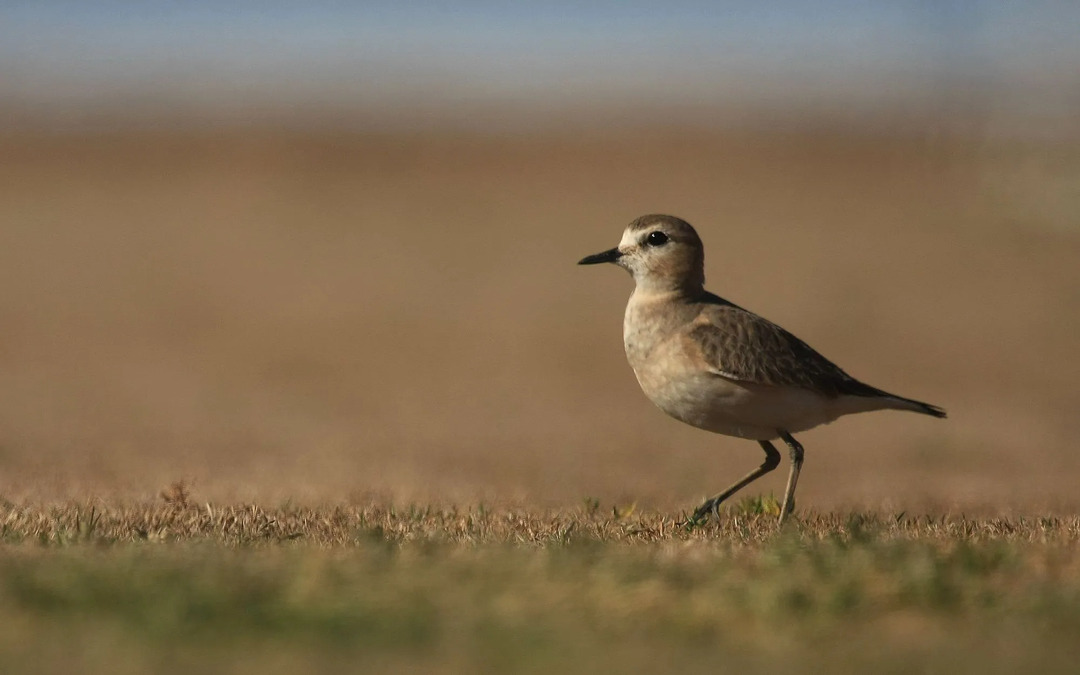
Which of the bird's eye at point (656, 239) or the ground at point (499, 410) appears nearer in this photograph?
the ground at point (499, 410)

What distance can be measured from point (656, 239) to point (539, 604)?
4245mm

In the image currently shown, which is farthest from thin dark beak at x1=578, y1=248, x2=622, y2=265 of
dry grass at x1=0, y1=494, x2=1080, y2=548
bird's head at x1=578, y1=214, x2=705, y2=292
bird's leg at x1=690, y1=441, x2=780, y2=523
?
dry grass at x1=0, y1=494, x2=1080, y2=548

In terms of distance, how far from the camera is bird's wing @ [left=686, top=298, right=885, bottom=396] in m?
8.61

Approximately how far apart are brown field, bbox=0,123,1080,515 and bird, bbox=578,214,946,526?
0.94 meters

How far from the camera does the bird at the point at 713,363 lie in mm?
8633

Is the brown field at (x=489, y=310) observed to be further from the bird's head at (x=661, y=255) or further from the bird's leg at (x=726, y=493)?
the bird's head at (x=661, y=255)

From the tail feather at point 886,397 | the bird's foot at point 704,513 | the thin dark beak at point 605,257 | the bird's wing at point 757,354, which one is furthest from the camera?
the thin dark beak at point 605,257

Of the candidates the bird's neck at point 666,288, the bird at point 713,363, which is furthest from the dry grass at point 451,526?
the bird's neck at point 666,288

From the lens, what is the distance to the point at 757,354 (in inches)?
344

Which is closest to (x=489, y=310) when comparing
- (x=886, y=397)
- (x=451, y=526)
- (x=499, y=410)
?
(x=499, y=410)

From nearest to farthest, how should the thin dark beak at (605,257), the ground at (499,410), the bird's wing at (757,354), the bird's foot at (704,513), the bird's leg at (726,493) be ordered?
1. the ground at (499,410)
2. the bird's foot at (704,513)
3. the bird's leg at (726,493)
4. the bird's wing at (757,354)
5. the thin dark beak at (605,257)

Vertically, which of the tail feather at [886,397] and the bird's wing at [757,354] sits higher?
the bird's wing at [757,354]

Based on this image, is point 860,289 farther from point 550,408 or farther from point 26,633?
point 26,633

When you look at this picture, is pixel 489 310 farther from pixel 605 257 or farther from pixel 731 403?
pixel 731 403
